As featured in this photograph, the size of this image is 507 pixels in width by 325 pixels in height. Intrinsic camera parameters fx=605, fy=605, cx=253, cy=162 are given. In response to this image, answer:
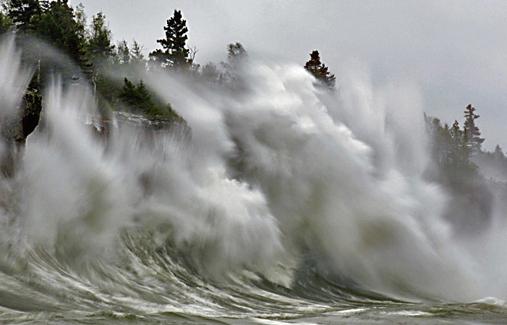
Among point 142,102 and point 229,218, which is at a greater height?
point 142,102

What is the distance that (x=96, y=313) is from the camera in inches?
365

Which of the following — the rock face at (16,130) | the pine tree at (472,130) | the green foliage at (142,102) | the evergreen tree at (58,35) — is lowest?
the rock face at (16,130)

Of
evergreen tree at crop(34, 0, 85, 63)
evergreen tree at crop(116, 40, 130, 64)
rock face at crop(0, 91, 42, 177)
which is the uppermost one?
evergreen tree at crop(116, 40, 130, 64)

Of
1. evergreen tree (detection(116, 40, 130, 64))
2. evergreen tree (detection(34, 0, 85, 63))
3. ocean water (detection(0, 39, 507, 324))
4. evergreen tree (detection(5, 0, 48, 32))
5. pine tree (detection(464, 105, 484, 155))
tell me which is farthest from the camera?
pine tree (detection(464, 105, 484, 155))

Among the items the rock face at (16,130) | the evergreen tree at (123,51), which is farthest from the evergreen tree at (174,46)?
the rock face at (16,130)

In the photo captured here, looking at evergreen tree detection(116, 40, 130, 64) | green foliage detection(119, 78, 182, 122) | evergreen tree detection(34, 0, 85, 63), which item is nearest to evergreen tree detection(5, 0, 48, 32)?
evergreen tree detection(34, 0, 85, 63)

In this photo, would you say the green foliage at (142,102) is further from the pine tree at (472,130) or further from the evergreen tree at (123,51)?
the pine tree at (472,130)

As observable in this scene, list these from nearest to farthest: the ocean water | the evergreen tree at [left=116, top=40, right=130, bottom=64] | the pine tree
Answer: the ocean water → the evergreen tree at [left=116, top=40, right=130, bottom=64] → the pine tree

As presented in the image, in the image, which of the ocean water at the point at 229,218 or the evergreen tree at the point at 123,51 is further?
the evergreen tree at the point at 123,51

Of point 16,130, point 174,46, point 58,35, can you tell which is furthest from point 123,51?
point 16,130

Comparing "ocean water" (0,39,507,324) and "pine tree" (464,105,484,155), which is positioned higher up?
"pine tree" (464,105,484,155)

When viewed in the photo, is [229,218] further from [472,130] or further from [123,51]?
[472,130]

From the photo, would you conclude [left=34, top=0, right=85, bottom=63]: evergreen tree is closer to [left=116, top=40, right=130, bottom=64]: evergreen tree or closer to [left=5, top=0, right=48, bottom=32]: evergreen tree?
[left=5, top=0, right=48, bottom=32]: evergreen tree

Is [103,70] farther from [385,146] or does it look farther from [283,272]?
[283,272]
